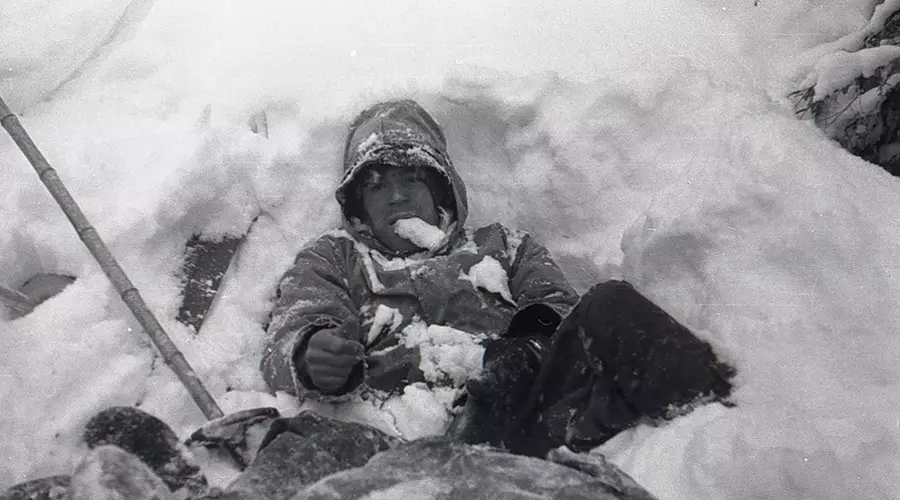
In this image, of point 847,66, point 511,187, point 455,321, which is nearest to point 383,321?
point 455,321

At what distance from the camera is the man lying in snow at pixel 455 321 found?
69.4 inches

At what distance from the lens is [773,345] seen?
2.37 metres

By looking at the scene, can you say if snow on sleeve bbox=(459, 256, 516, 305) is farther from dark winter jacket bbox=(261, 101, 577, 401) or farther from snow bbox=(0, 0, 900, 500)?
snow bbox=(0, 0, 900, 500)

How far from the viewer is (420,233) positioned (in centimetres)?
304

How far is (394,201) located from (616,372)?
1.52 m

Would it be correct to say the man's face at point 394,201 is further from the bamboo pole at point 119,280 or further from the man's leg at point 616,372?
the man's leg at point 616,372

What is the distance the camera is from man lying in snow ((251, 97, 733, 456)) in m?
1.76

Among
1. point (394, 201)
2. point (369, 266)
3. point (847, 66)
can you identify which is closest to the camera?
point (369, 266)

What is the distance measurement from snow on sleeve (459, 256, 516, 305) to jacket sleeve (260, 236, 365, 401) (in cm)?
45

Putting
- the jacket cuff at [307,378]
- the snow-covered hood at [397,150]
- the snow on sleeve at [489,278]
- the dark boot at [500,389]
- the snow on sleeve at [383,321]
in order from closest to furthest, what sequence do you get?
the dark boot at [500,389], the jacket cuff at [307,378], the snow on sleeve at [383,321], the snow on sleeve at [489,278], the snow-covered hood at [397,150]

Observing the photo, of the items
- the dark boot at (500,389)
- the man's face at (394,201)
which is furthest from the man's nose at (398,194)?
the dark boot at (500,389)

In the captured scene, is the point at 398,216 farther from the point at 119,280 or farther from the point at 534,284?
the point at 119,280

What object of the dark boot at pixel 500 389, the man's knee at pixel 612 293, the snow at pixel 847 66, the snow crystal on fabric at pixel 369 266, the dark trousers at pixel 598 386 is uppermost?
the snow at pixel 847 66

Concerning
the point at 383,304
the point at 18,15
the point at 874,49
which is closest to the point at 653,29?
the point at 874,49
